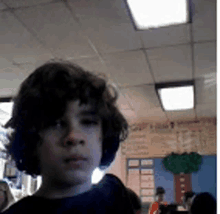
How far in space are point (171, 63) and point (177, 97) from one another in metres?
1.21

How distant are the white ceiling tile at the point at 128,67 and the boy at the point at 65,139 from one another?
2.82m

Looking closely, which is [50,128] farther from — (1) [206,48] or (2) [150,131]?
(2) [150,131]

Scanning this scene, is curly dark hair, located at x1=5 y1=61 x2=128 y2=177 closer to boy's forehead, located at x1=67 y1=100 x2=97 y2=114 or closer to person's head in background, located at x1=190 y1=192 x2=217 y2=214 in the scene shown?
boy's forehead, located at x1=67 y1=100 x2=97 y2=114

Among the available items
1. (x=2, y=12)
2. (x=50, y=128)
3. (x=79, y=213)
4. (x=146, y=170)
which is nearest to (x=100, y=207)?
(x=79, y=213)

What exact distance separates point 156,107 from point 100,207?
4823 millimetres

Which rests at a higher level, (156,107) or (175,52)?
(175,52)

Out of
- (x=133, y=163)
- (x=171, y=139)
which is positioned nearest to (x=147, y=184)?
(x=133, y=163)

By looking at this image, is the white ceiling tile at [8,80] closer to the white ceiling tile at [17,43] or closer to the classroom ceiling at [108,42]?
the classroom ceiling at [108,42]

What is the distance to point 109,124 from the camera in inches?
19.1

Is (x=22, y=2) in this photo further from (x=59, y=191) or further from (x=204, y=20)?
(x=59, y=191)

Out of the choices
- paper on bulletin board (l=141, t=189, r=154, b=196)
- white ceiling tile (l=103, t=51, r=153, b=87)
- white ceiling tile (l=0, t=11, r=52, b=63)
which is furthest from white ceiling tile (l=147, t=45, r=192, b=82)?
paper on bulletin board (l=141, t=189, r=154, b=196)

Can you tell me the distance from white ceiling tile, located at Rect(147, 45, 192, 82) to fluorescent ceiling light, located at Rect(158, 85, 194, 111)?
0.28 m

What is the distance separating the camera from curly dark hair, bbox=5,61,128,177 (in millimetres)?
430

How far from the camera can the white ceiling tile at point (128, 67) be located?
3.30 meters
